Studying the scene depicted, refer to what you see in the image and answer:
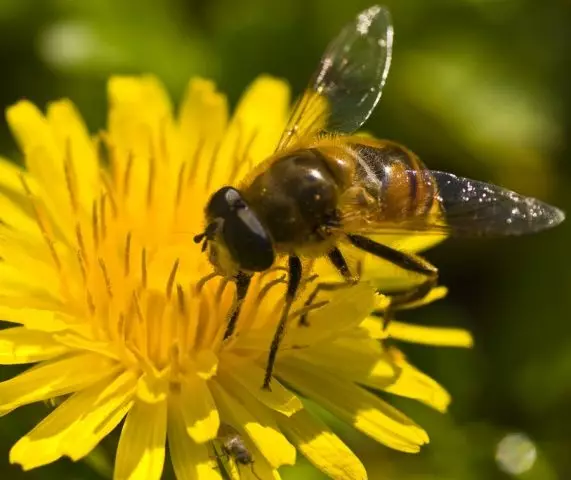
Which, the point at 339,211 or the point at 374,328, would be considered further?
the point at 374,328

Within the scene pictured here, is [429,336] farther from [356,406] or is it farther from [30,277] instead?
[30,277]

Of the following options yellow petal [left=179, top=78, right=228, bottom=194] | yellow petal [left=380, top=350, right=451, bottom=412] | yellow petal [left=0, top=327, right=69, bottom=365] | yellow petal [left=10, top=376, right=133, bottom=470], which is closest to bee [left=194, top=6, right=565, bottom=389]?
yellow petal [left=380, top=350, right=451, bottom=412]

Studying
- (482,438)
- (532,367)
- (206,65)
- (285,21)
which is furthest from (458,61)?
(482,438)

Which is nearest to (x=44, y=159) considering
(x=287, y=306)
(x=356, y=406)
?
(x=287, y=306)

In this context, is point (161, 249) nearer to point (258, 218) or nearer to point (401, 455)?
point (258, 218)

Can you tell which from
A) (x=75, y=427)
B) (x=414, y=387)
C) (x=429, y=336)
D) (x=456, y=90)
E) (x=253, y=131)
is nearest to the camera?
(x=75, y=427)

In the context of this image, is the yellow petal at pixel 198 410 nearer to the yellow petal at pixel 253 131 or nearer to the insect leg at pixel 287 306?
the insect leg at pixel 287 306

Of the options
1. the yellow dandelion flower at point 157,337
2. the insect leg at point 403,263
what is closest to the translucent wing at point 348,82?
the yellow dandelion flower at point 157,337

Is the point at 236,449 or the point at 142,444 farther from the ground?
the point at 236,449

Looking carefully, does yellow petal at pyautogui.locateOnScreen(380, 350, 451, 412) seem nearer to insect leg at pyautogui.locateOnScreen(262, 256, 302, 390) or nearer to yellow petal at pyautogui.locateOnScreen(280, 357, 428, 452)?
yellow petal at pyautogui.locateOnScreen(280, 357, 428, 452)

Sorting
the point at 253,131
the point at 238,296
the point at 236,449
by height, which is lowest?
the point at 236,449
